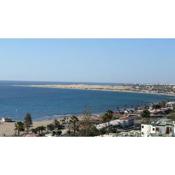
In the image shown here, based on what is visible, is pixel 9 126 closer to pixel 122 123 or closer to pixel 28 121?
pixel 28 121

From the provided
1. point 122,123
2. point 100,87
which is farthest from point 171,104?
point 100,87

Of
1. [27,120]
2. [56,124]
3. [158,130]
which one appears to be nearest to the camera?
[158,130]

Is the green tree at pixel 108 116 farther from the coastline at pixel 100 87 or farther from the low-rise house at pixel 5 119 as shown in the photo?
the low-rise house at pixel 5 119

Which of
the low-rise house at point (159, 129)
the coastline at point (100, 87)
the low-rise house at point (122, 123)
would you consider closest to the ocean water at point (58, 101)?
the coastline at point (100, 87)

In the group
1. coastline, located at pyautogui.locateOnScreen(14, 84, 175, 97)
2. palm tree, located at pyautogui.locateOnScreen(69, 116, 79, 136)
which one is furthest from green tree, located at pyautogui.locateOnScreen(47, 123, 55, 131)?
coastline, located at pyautogui.locateOnScreen(14, 84, 175, 97)
